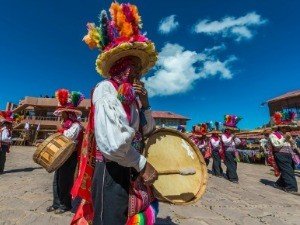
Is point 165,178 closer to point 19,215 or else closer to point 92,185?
point 92,185

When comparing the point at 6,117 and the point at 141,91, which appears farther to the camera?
the point at 6,117

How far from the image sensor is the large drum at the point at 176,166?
7.62ft

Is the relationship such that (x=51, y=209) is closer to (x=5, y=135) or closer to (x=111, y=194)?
(x=111, y=194)

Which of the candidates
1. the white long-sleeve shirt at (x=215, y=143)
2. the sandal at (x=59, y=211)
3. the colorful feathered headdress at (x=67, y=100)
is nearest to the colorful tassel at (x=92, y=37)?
the colorful feathered headdress at (x=67, y=100)

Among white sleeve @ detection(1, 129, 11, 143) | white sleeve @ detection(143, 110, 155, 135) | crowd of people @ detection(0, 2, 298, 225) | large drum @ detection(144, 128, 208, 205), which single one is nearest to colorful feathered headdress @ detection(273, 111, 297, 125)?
large drum @ detection(144, 128, 208, 205)

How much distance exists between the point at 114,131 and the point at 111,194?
439 mm

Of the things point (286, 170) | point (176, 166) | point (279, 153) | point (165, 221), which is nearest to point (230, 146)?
point (279, 153)

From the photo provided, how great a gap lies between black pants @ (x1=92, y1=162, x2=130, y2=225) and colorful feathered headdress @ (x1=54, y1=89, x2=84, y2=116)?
357 cm

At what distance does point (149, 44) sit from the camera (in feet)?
7.98

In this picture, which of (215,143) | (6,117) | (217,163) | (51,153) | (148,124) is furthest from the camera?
(215,143)

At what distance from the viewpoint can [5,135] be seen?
10.3m

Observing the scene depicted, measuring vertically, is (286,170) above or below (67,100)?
below

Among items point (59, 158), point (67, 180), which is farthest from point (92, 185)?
point (67, 180)

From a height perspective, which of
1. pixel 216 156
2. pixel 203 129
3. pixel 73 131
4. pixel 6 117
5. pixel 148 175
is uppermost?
pixel 203 129
